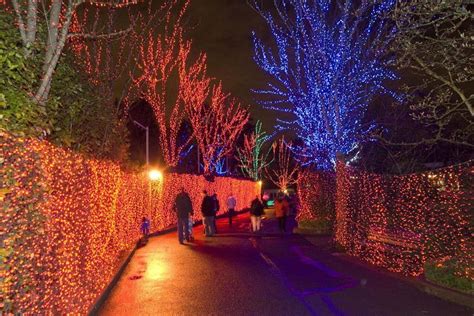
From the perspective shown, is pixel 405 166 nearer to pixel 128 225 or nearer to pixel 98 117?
pixel 128 225

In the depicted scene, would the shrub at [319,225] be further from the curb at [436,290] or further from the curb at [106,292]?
the curb at [106,292]

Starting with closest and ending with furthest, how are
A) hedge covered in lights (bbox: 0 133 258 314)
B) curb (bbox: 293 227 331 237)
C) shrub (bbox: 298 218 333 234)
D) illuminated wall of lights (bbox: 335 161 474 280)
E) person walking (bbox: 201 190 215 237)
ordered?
1. hedge covered in lights (bbox: 0 133 258 314)
2. illuminated wall of lights (bbox: 335 161 474 280)
3. person walking (bbox: 201 190 215 237)
4. curb (bbox: 293 227 331 237)
5. shrub (bbox: 298 218 333 234)

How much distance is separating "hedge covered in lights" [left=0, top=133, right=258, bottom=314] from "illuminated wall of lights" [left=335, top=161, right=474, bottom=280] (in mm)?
5916

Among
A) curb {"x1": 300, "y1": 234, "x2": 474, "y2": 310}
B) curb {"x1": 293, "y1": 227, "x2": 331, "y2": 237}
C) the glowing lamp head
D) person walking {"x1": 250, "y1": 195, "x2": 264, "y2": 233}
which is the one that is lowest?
curb {"x1": 300, "y1": 234, "x2": 474, "y2": 310}

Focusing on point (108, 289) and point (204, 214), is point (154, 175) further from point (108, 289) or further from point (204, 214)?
point (108, 289)

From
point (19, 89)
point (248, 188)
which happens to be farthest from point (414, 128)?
point (248, 188)

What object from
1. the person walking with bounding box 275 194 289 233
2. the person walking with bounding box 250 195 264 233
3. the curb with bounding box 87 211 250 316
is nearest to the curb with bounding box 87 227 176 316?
the curb with bounding box 87 211 250 316

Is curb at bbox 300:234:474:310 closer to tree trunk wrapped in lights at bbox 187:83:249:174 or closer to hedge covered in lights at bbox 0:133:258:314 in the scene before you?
hedge covered in lights at bbox 0:133:258:314

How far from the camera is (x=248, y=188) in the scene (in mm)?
57688

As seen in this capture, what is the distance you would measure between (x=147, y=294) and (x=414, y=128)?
63.8 feet

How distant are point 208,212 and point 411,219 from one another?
1184 centimetres

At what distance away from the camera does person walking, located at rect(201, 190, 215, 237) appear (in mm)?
21703

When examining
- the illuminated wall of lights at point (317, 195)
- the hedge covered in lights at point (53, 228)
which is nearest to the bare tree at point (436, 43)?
the hedge covered in lights at point (53, 228)

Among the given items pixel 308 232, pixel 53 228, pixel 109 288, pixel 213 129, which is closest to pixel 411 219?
pixel 109 288
